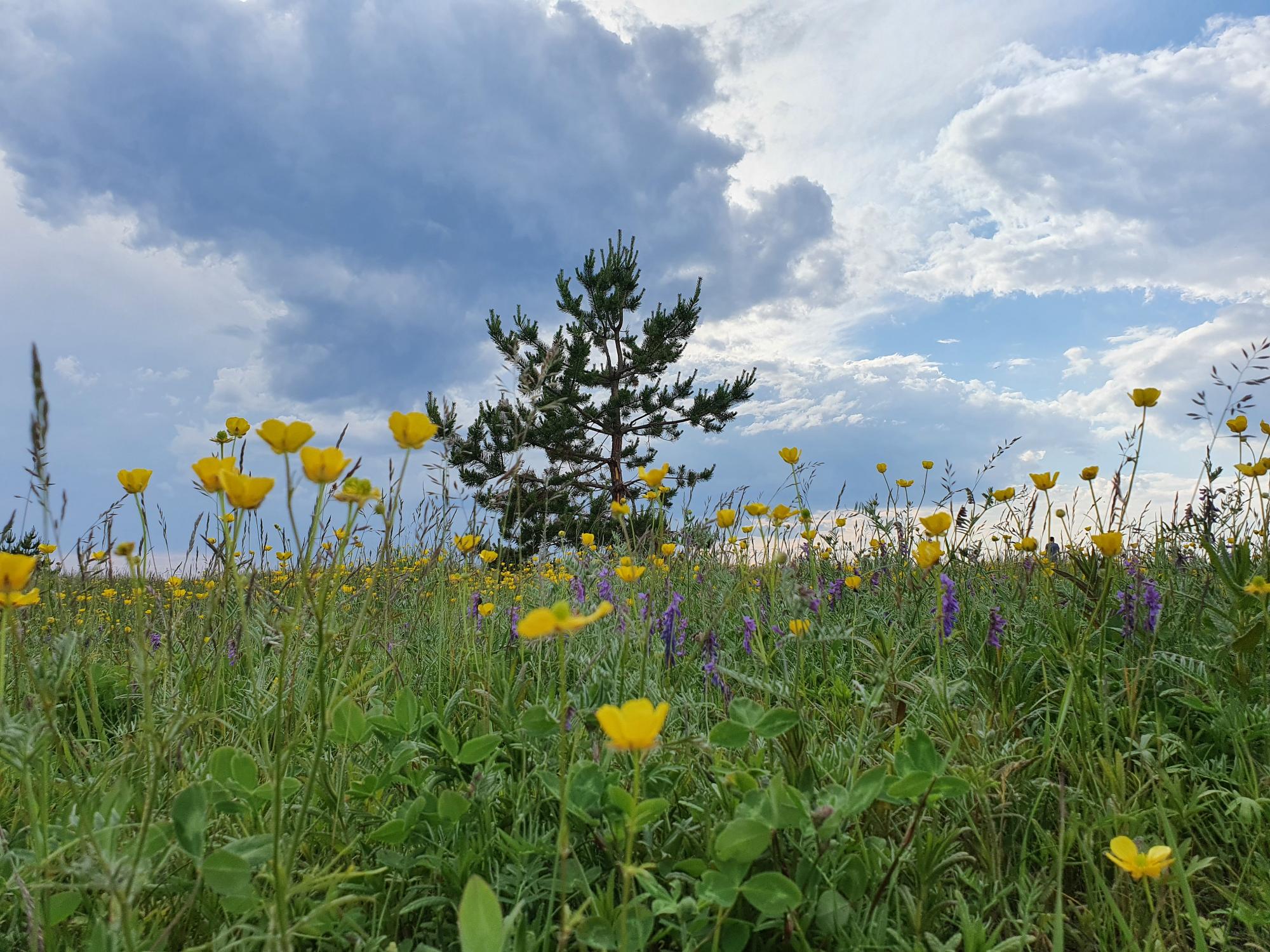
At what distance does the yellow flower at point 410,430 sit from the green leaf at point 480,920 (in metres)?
0.65

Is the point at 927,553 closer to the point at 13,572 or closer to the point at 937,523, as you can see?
the point at 937,523

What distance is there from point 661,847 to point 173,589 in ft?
13.5

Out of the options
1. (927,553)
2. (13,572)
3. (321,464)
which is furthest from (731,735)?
(13,572)

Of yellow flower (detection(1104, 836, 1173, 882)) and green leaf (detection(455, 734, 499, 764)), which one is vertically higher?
green leaf (detection(455, 734, 499, 764))

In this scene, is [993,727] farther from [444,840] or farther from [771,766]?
[444,840]

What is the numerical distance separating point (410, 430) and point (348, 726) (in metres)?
0.60

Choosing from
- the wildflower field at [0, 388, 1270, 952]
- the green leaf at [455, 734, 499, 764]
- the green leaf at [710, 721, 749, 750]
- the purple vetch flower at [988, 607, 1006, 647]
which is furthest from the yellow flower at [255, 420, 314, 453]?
the purple vetch flower at [988, 607, 1006, 647]

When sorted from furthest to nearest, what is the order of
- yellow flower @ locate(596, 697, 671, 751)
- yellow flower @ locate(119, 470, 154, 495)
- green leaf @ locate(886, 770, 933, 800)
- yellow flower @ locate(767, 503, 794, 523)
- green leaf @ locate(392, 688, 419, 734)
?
1. yellow flower @ locate(767, 503, 794, 523)
2. yellow flower @ locate(119, 470, 154, 495)
3. green leaf @ locate(392, 688, 419, 734)
4. green leaf @ locate(886, 770, 933, 800)
5. yellow flower @ locate(596, 697, 671, 751)

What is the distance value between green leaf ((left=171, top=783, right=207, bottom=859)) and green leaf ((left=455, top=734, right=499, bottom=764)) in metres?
0.42

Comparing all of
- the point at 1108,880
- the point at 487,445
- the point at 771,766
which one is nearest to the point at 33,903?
the point at 771,766

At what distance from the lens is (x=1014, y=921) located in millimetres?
1137

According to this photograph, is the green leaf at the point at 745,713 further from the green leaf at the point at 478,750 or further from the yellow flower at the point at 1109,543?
the yellow flower at the point at 1109,543

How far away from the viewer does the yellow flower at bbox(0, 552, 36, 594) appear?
3.73 feet

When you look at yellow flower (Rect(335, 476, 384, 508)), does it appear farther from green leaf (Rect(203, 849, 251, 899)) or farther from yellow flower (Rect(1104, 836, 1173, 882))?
yellow flower (Rect(1104, 836, 1173, 882))
